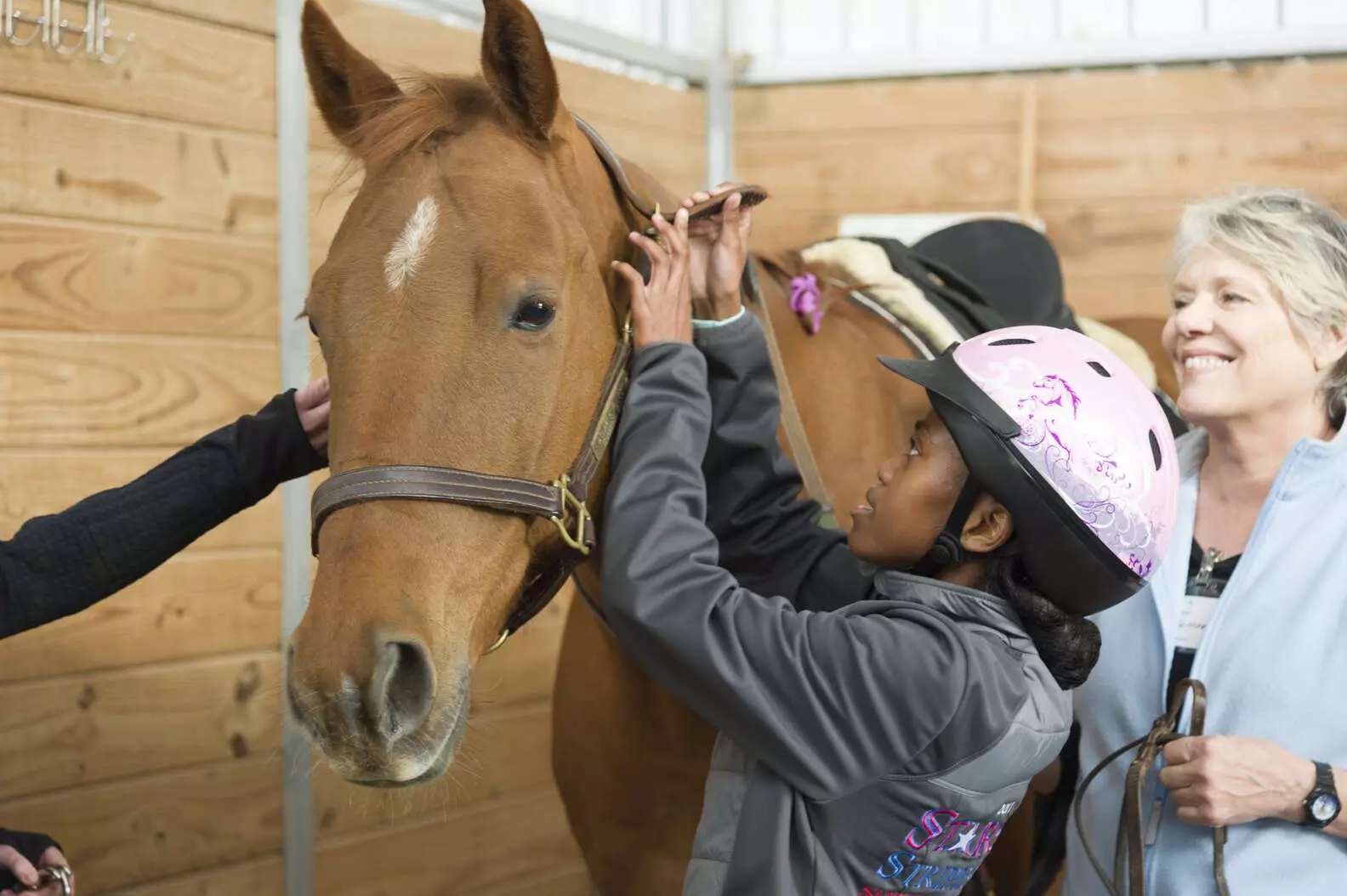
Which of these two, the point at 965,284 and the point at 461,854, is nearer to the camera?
the point at 965,284

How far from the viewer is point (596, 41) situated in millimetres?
3195

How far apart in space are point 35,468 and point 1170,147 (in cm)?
282

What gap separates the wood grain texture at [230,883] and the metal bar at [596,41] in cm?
182

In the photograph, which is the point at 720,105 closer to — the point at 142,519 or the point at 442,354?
the point at 142,519

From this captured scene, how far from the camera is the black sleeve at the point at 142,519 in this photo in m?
1.54

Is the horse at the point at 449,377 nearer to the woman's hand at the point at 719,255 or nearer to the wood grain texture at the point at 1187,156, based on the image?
the woman's hand at the point at 719,255

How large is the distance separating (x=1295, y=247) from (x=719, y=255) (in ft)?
2.54

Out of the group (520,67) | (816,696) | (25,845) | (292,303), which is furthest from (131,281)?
(816,696)

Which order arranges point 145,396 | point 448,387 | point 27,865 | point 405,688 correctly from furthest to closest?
point 145,396, point 27,865, point 448,387, point 405,688

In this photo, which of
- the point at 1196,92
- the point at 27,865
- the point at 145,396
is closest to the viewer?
the point at 27,865

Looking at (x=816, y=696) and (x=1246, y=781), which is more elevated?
(x=816, y=696)

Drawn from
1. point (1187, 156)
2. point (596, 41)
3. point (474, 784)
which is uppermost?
point (596, 41)

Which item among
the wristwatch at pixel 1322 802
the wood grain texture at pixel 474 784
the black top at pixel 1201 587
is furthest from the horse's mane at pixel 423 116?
the wood grain texture at pixel 474 784

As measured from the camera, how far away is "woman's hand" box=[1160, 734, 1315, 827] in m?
1.44
